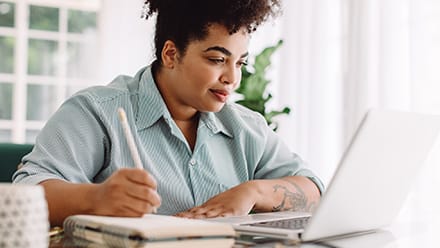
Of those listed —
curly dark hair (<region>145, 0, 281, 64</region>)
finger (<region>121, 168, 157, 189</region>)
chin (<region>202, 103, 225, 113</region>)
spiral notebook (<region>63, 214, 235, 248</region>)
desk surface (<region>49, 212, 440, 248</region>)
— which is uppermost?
curly dark hair (<region>145, 0, 281, 64</region>)

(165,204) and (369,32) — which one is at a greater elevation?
(369,32)

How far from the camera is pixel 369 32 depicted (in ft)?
9.58

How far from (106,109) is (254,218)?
0.49 metres

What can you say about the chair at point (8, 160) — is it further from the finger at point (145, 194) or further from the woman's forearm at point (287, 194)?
the finger at point (145, 194)

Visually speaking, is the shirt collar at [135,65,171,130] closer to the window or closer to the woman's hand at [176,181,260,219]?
the woman's hand at [176,181,260,219]

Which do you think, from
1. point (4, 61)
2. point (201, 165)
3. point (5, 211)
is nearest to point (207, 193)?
point (201, 165)

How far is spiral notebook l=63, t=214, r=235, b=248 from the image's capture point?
0.84 meters

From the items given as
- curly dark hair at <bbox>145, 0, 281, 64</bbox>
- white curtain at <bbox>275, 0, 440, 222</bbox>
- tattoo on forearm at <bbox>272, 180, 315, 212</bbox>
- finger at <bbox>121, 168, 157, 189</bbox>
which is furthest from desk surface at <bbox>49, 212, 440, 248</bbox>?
white curtain at <bbox>275, 0, 440, 222</bbox>

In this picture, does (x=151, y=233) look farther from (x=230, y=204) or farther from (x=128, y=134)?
(x=230, y=204)

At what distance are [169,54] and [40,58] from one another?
3246mm

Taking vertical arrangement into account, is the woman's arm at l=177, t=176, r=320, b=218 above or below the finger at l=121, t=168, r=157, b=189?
below

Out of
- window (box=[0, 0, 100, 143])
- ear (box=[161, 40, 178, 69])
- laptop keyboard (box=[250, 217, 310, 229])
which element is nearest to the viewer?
laptop keyboard (box=[250, 217, 310, 229])

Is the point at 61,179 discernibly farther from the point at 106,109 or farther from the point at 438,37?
the point at 438,37

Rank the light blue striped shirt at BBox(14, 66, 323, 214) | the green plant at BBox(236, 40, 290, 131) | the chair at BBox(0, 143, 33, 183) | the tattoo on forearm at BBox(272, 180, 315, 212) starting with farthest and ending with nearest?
1. the green plant at BBox(236, 40, 290, 131)
2. the chair at BBox(0, 143, 33, 183)
3. the tattoo on forearm at BBox(272, 180, 315, 212)
4. the light blue striped shirt at BBox(14, 66, 323, 214)
